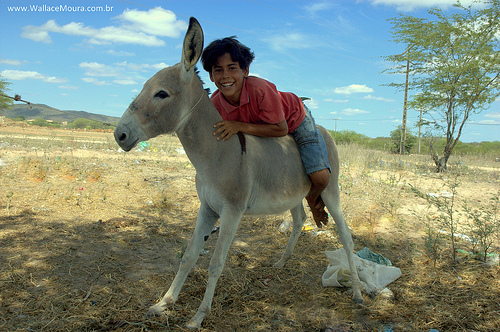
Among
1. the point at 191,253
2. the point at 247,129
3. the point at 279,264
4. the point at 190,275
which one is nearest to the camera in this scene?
the point at 247,129

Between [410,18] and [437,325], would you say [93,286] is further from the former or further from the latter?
[410,18]

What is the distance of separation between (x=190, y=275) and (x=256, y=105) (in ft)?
6.74

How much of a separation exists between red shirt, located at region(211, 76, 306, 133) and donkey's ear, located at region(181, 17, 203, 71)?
1.74ft

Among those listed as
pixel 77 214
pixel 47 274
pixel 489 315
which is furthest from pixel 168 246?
pixel 489 315

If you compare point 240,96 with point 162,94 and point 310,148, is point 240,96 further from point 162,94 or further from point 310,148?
point 310,148

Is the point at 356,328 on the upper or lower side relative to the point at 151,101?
lower

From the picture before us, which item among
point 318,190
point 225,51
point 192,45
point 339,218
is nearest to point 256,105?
point 225,51

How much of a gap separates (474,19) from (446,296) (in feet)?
47.5

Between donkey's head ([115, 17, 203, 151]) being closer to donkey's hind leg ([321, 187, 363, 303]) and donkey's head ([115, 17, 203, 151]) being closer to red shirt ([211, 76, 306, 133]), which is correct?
red shirt ([211, 76, 306, 133])

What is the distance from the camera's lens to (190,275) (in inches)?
133

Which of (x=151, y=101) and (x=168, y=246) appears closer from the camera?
(x=151, y=101)

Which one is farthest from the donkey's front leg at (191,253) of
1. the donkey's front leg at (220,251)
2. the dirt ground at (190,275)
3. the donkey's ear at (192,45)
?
the donkey's ear at (192,45)

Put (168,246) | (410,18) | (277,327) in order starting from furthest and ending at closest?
(410,18) → (168,246) → (277,327)

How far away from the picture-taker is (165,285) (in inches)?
124
